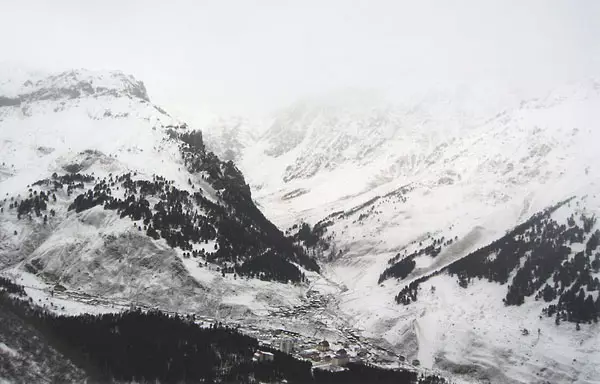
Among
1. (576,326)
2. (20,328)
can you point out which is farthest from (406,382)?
(20,328)

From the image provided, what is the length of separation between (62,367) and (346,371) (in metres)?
70.9

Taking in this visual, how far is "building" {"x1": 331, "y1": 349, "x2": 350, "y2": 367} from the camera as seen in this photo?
180 metres

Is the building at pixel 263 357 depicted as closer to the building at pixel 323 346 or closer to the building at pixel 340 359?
the building at pixel 340 359

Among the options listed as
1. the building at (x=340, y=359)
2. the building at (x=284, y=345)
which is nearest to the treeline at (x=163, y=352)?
the building at (x=340, y=359)

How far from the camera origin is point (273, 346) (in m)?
184

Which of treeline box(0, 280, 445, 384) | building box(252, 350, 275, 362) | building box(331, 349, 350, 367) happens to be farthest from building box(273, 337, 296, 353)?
building box(331, 349, 350, 367)

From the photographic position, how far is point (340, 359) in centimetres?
18138

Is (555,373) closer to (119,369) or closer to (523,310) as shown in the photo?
(523,310)

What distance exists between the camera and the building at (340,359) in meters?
180

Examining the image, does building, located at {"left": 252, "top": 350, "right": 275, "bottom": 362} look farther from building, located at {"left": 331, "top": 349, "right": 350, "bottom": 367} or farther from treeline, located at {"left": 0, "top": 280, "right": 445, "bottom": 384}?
building, located at {"left": 331, "top": 349, "right": 350, "bottom": 367}

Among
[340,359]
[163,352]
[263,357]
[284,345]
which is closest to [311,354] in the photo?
[284,345]

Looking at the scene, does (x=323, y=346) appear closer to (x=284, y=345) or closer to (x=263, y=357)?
(x=284, y=345)

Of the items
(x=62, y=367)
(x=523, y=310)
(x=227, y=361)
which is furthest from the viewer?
(x=523, y=310)

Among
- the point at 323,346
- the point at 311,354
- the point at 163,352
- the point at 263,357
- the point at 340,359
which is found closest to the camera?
the point at 163,352
